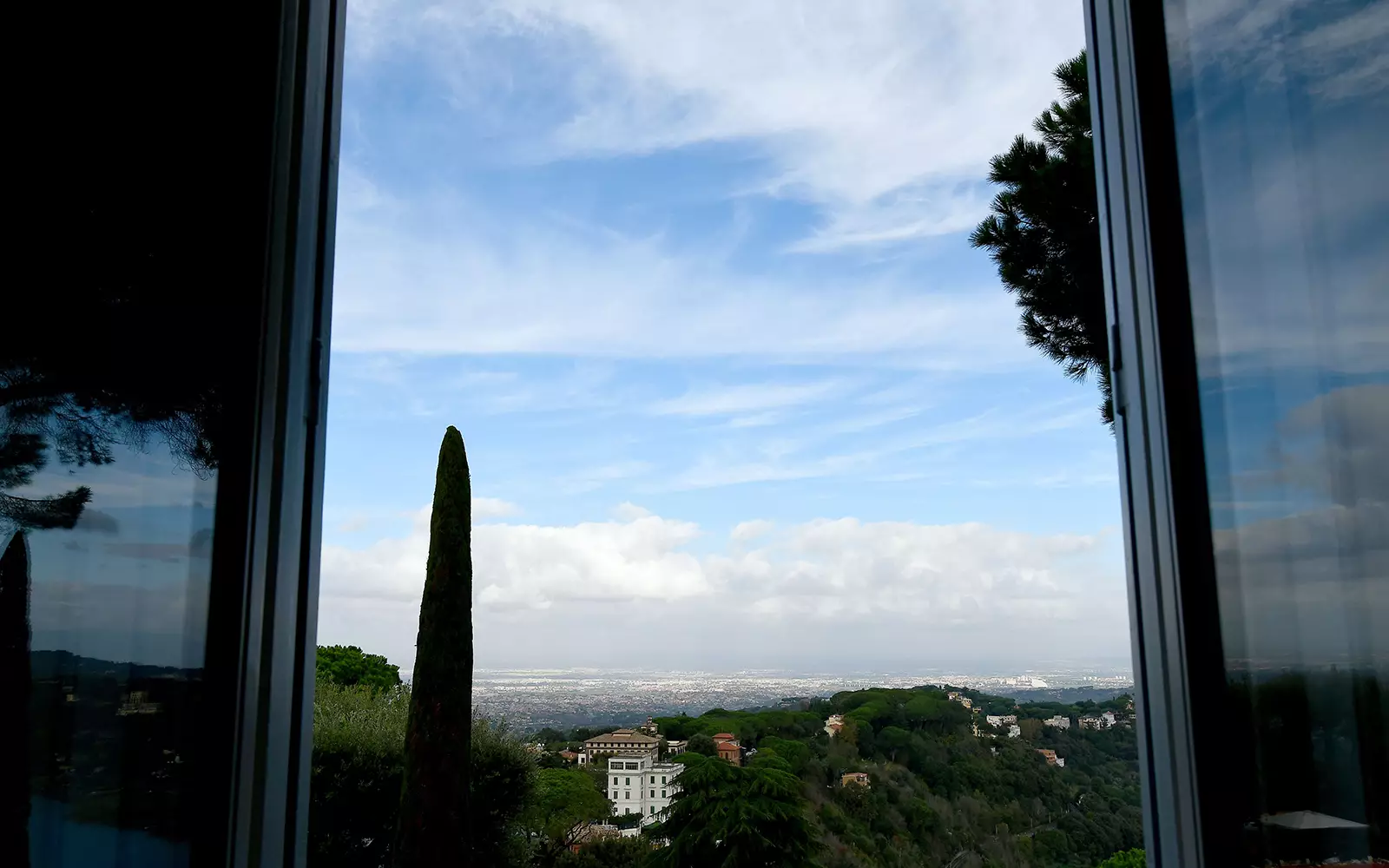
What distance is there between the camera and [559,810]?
5949 millimetres

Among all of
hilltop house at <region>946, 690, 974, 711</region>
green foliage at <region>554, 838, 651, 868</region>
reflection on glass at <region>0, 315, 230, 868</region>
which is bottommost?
green foliage at <region>554, 838, 651, 868</region>

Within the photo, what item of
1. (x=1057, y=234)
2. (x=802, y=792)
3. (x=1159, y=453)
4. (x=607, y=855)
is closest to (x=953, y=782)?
(x=802, y=792)

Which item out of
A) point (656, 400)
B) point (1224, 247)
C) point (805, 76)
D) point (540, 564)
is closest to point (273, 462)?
point (1224, 247)

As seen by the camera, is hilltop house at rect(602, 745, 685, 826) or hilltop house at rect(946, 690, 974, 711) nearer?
hilltop house at rect(602, 745, 685, 826)

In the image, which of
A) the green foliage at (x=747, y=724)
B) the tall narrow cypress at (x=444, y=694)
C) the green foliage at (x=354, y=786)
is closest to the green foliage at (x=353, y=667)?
the green foliage at (x=354, y=786)

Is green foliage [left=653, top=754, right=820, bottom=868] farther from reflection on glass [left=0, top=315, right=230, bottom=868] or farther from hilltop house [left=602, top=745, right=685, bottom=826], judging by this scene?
reflection on glass [left=0, top=315, right=230, bottom=868]

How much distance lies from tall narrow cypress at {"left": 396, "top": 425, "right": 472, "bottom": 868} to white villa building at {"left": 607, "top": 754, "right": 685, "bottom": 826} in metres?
1.23

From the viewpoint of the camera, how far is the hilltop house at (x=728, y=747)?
6.08 metres

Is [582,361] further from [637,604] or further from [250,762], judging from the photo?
[250,762]

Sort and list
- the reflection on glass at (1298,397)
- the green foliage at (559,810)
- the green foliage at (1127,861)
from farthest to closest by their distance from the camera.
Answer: the green foliage at (559,810) → the green foliage at (1127,861) → the reflection on glass at (1298,397)

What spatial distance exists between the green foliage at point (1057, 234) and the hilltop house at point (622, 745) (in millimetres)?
3993

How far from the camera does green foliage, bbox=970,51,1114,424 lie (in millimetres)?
3652

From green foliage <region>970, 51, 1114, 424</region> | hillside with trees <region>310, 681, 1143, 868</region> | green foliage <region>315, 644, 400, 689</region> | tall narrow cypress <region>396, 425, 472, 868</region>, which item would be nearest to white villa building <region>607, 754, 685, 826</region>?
hillside with trees <region>310, 681, 1143, 868</region>

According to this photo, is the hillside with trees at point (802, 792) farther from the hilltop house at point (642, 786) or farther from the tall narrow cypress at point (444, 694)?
the tall narrow cypress at point (444, 694)
